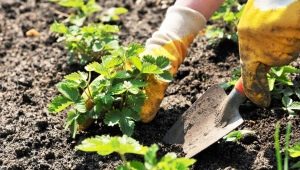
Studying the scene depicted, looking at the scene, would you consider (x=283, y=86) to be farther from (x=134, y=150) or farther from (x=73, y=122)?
(x=134, y=150)

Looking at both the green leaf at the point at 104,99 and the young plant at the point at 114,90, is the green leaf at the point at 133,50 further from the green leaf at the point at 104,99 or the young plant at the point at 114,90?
the green leaf at the point at 104,99

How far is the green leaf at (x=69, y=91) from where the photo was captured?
2.77m

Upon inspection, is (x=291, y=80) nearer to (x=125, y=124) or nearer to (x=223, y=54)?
(x=223, y=54)

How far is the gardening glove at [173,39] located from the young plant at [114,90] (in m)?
0.11

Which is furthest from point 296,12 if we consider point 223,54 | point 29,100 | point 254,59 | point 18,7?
point 18,7

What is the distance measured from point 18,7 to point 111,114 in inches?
66.8

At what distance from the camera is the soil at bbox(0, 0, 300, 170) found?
2.74 metres

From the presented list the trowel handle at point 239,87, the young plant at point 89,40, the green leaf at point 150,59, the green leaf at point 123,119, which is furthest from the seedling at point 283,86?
the young plant at point 89,40

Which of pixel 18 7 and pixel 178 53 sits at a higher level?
pixel 18 7

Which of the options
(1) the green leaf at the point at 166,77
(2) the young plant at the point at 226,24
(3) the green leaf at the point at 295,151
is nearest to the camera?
(3) the green leaf at the point at 295,151

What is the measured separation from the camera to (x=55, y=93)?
3279 mm

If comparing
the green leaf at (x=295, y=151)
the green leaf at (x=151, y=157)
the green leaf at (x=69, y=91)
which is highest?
the green leaf at (x=69, y=91)

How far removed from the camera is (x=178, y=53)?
9.82 ft

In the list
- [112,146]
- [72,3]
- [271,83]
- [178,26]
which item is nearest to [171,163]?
[112,146]
